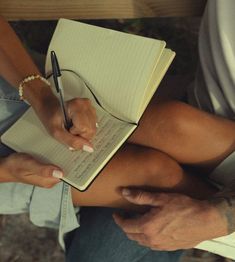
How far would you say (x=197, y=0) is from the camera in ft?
4.35

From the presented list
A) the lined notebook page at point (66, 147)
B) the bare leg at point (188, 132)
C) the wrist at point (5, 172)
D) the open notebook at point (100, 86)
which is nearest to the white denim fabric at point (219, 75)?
the bare leg at point (188, 132)

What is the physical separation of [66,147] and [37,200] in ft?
0.60

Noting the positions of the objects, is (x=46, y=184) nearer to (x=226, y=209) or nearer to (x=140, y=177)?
(x=140, y=177)

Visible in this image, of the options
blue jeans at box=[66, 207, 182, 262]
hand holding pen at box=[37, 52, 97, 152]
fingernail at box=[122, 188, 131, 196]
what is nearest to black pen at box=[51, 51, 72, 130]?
hand holding pen at box=[37, 52, 97, 152]

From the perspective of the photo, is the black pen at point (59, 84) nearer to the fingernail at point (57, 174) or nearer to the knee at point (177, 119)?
the fingernail at point (57, 174)

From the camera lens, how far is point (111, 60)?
1118 mm

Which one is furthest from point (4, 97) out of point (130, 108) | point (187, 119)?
point (187, 119)

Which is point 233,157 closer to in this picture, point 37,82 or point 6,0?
point 37,82

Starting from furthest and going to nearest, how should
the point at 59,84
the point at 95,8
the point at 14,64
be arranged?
the point at 95,8 < the point at 14,64 < the point at 59,84

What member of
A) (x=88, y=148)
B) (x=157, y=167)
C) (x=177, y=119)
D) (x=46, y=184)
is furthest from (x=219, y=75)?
(x=46, y=184)

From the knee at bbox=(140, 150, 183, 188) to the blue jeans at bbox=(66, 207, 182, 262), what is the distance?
20 centimetres

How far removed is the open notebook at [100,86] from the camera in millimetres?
1055

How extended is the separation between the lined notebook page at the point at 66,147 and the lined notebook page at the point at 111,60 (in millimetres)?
34

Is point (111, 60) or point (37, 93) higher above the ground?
point (111, 60)
